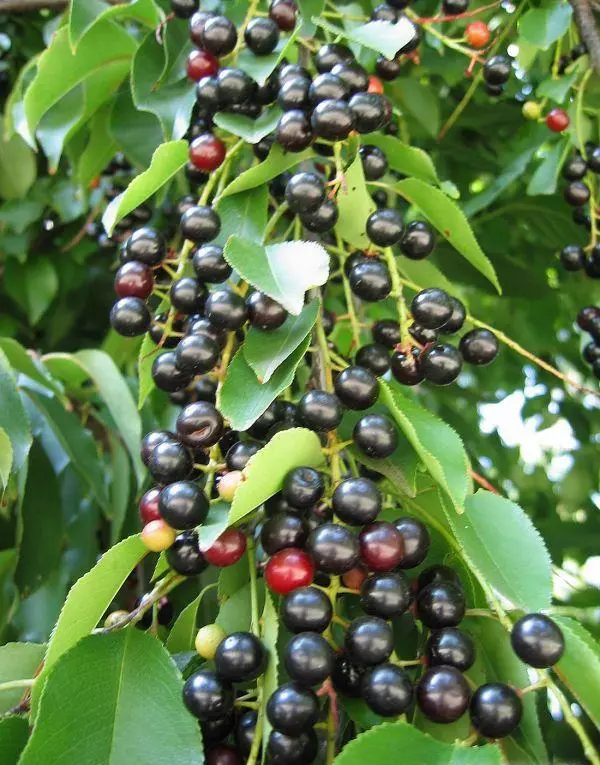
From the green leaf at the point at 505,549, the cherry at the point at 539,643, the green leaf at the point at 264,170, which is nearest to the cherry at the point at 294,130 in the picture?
the green leaf at the point at 264,170

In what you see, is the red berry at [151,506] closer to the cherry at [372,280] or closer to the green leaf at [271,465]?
the green leaf at [271,465]

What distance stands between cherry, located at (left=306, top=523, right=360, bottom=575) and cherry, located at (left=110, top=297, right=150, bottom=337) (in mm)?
298

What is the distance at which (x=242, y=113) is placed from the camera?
799 mm

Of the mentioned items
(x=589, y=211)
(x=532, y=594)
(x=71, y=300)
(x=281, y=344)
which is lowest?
(x=71, y=300)

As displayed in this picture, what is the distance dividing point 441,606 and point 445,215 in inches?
15.8

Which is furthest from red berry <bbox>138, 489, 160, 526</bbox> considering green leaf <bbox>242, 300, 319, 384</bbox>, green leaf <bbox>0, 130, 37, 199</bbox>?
green leaf <bbox>0, 130, 37, 199</bbox>

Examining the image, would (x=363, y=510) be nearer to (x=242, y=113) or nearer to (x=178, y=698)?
(x=178, y=698)

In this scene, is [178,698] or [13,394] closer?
[178,698]

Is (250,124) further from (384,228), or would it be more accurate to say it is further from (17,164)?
(17,164)

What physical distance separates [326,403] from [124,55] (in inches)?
26.0

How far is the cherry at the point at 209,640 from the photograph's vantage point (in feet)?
1.90

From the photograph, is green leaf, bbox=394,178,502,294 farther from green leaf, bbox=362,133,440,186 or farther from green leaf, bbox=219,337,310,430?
green leaf, bbox=219,337,310,430

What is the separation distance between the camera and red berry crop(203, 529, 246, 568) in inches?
22.9

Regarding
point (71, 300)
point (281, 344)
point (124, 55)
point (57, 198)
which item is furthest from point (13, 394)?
point (71, 300)
